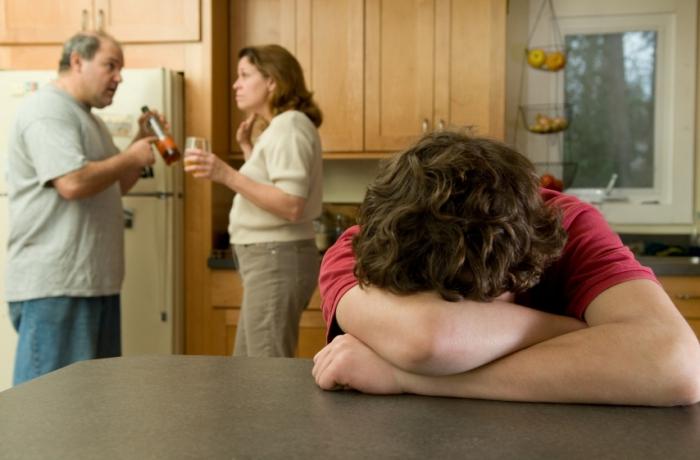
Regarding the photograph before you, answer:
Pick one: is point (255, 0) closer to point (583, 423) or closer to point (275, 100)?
point (275, 100)

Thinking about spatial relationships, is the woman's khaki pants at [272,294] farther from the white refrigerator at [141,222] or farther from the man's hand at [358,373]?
the man's hand at [358,373]

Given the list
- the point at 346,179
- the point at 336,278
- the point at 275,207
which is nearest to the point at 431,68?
the point at 346,179

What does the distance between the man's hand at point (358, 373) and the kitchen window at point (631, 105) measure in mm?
2663

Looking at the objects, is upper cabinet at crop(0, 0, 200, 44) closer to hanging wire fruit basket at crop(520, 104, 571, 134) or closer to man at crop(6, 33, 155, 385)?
man at crop(6, 33, 155, 385)

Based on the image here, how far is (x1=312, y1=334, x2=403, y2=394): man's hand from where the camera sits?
2.83ft

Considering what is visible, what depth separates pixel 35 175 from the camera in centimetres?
234

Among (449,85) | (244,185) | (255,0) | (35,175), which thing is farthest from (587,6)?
(35,175)

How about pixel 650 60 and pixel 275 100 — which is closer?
pixel 275 100

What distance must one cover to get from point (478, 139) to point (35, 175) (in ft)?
5.93

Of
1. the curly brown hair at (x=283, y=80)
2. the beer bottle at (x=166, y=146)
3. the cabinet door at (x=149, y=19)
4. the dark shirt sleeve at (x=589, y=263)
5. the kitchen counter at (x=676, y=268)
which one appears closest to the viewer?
the dark shirt sleeve at (x=589, y=263)

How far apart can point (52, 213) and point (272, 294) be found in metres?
0.68

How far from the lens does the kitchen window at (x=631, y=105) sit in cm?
331

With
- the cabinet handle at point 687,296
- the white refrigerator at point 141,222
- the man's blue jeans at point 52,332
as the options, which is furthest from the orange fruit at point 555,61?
the man's blue jeans at point 52,332

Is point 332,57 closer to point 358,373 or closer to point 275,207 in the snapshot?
point 275,207
